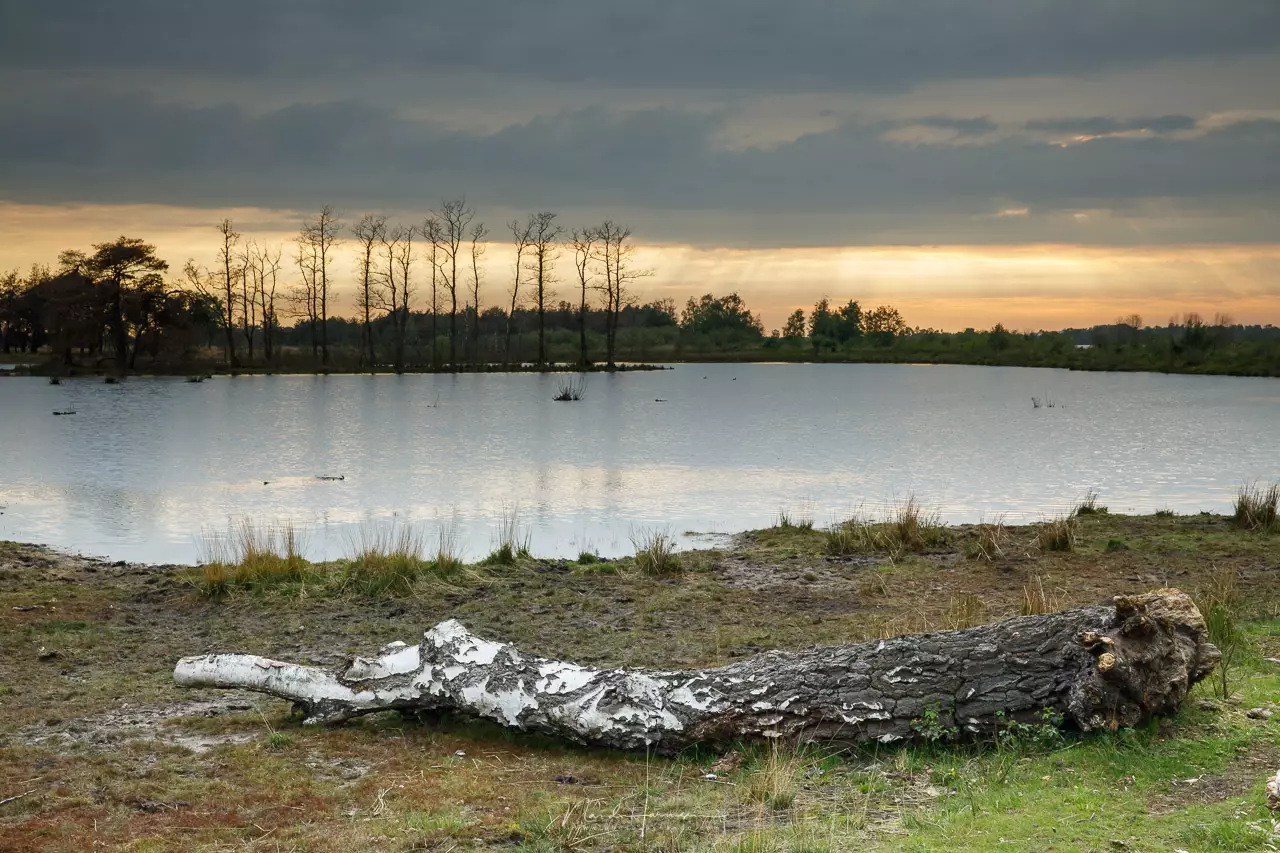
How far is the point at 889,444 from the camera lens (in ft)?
108

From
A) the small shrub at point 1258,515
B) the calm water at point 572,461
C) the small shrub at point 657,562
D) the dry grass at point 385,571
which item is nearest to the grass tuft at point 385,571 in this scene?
the dry grass at point 385,571

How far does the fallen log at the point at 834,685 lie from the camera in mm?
5961

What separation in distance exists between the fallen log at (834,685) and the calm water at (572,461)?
815 cm

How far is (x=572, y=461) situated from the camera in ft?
93.5

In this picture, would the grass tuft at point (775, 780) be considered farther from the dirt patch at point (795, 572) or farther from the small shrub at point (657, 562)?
the small shrub at point (657, 562)

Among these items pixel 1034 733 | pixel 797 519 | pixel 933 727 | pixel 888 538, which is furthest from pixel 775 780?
pixel 797 519

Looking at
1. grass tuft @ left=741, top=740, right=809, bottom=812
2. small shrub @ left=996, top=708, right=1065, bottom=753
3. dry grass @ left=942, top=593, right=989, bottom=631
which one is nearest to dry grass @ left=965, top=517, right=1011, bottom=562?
dry grass @ left=942, top=593, right=989, bottom=631

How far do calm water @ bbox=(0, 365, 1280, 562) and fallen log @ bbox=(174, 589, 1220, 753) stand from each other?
8145mm

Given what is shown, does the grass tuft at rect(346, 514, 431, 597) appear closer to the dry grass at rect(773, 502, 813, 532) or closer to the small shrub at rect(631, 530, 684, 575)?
the small shrub at rect(631, 530, 684, 575)

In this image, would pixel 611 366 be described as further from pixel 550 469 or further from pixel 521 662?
pixel 521 662

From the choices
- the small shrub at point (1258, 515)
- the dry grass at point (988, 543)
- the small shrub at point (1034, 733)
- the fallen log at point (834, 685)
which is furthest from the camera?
the small shrub at point (1258, 515)

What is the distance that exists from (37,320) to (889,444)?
83.7 m

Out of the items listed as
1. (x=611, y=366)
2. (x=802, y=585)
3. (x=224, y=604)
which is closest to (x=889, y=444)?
(x=802, y=585)

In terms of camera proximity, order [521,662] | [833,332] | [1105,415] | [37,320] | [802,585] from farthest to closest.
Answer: [833,332] → [37,320] → [1105,415] → [802,585] → [521,662]
